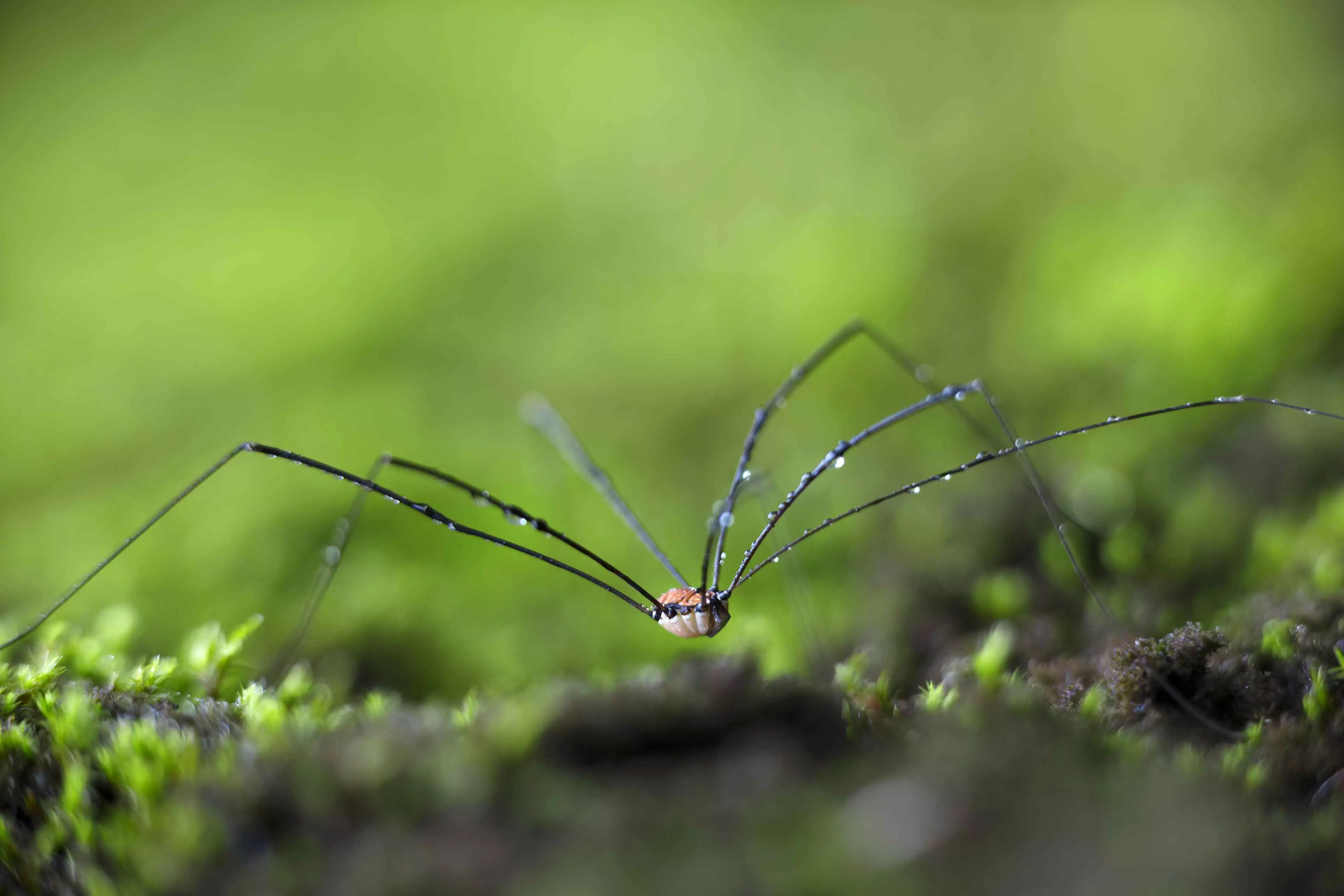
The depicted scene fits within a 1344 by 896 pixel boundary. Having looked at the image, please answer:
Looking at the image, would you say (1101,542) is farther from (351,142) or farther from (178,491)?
(351,142)

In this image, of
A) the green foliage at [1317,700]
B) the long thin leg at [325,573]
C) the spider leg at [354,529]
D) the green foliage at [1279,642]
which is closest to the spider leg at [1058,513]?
the green foliage at [1317,700]

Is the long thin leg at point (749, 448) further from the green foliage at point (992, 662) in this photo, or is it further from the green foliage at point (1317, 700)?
the green foliage at point (1317, 700)

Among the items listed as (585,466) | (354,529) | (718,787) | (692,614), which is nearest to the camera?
(718,787)

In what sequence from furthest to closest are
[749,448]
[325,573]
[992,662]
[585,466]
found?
[325,573]
[585,466]
[749,448]
[992,662]

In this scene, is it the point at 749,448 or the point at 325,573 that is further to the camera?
the point at 325,573

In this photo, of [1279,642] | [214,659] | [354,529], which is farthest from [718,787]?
[354,529]

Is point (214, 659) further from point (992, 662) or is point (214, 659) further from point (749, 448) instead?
point (992, 662)

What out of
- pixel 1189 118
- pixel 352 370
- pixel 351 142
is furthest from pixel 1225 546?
pixel 351 142
